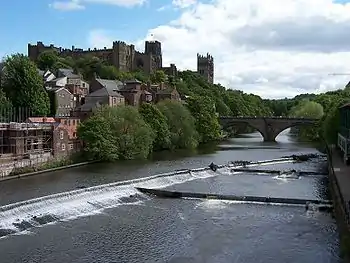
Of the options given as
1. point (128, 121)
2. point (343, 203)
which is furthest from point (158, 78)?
point (343, 203)

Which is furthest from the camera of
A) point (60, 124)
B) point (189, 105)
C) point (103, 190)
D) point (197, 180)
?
point (189, 105)

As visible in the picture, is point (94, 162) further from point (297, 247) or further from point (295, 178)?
point (297, 247)

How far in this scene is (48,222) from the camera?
1150 inches

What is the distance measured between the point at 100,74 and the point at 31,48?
108ft

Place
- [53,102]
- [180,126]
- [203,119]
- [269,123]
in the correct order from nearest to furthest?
1. [180,126]
2. [53,102]
3. [203,119]
4. [269,123]

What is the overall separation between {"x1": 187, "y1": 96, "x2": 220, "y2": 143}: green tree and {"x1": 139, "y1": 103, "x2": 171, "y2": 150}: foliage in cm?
1488

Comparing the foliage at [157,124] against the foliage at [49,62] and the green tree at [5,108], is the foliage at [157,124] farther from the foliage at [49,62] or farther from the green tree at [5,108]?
the foliage at [49,62]

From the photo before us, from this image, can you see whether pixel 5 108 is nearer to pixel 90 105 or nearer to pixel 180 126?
pixel 90 105

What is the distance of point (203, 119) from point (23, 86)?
31122 millimetres

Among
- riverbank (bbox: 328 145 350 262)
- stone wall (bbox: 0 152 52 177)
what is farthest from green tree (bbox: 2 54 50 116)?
riverbank (bbox: 328 145 350 262)

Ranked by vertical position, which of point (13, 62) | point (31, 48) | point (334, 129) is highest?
point (31, 48)

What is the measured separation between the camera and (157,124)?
227 feet

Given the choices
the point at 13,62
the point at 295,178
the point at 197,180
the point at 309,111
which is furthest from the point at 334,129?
the point at 309,111

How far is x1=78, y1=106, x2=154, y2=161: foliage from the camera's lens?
5672cm
